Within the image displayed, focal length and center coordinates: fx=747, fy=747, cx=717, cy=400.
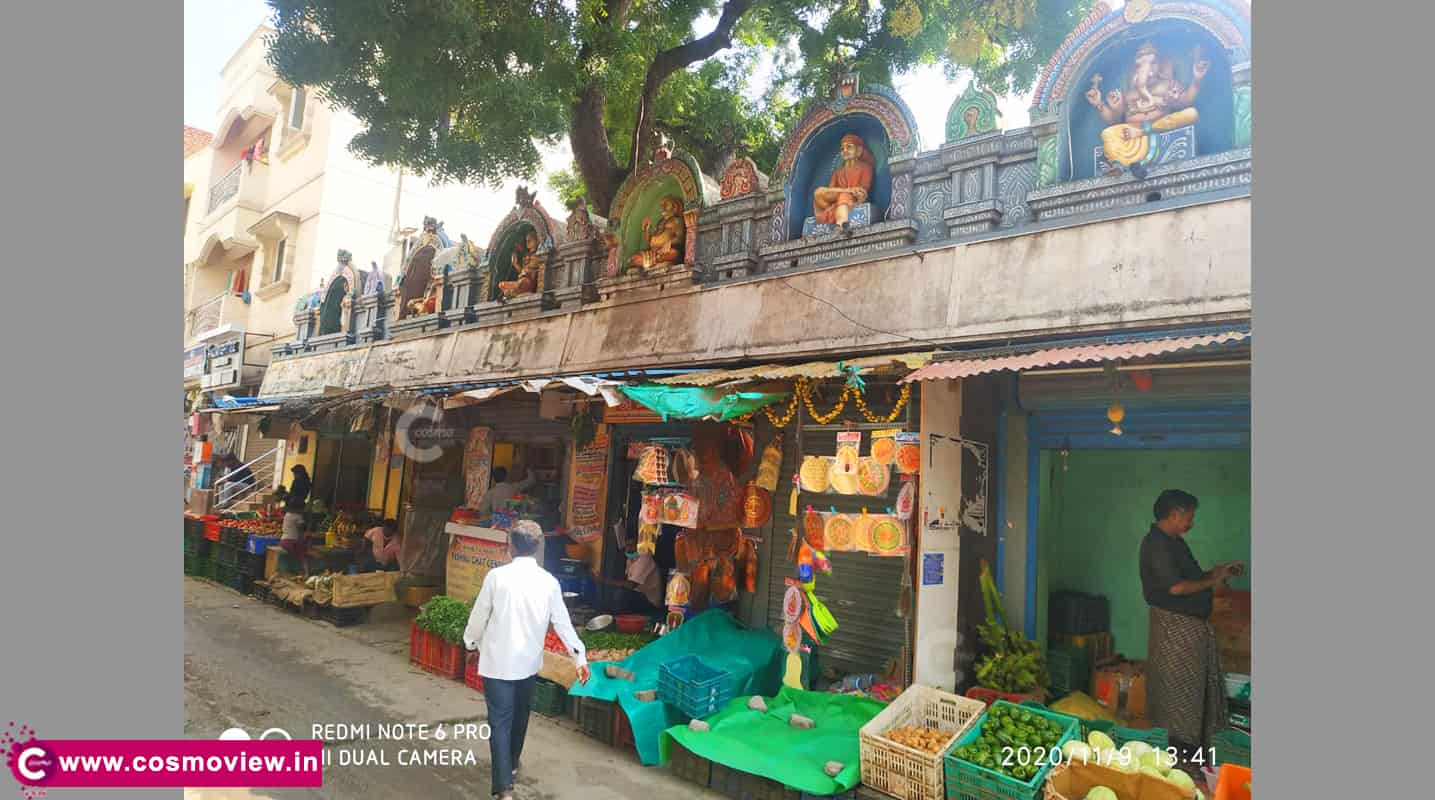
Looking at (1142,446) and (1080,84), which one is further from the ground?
(1080,84)

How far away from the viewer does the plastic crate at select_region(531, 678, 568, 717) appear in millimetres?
7383

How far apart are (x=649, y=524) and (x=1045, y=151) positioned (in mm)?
5279

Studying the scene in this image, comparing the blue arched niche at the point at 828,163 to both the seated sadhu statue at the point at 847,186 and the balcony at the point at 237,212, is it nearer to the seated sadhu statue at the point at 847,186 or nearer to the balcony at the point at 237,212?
the seated sadhu statue at the point at 847,186

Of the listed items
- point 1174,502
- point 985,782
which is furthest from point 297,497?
point 1174,502

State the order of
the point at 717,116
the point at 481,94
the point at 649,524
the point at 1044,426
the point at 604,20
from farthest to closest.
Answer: the point at 717,116, the point at 604,20, the point at 481,94, the point at 649,524, the point at 1044,426

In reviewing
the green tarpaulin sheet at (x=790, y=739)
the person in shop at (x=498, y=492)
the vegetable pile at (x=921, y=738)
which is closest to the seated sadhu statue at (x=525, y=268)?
the person in shop at (x=498, y=492)

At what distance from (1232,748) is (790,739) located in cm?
315

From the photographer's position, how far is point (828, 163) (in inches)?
335

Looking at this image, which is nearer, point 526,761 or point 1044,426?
point 526,761

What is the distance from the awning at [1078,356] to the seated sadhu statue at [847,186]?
8.92 feet

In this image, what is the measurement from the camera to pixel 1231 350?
524cm
